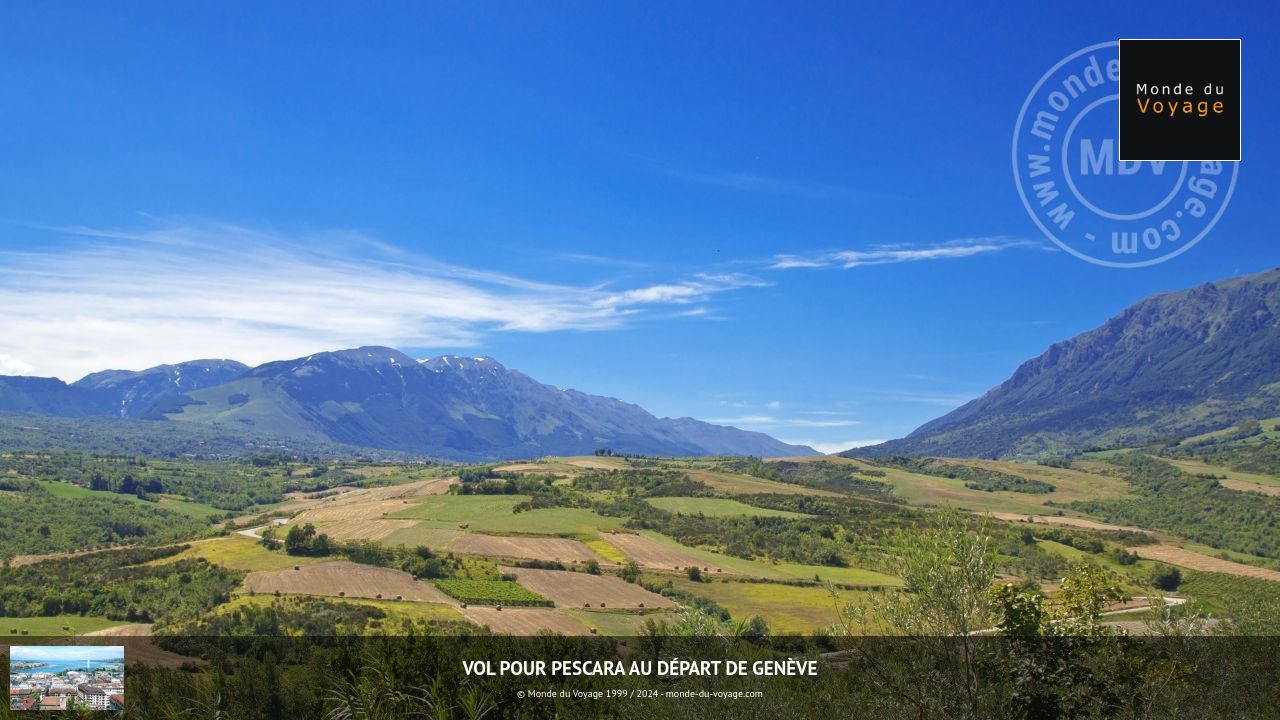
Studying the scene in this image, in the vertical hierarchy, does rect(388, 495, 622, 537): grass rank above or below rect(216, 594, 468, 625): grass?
above

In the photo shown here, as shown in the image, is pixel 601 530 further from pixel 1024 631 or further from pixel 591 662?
pixel 1024 631

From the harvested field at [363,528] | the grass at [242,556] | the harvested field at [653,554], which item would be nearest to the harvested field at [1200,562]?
the harvested field at [653,554]

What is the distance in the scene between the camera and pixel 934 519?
85.1 feet

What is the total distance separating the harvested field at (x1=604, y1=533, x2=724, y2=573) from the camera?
382ft

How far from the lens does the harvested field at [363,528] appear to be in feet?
451

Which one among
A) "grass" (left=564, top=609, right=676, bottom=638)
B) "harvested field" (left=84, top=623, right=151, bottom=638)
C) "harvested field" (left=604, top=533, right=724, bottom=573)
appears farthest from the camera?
"harvested field" (left=604, top=533, right=724, bottom=573)

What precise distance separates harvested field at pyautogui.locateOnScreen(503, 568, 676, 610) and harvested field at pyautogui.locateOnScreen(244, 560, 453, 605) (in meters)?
12.8

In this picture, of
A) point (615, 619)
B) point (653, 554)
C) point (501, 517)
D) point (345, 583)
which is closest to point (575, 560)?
point (653, 554)

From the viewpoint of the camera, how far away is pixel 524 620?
272ft

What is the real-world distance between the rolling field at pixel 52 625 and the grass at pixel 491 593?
125 ft

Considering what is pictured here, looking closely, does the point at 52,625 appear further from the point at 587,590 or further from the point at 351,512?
the point at 351,512

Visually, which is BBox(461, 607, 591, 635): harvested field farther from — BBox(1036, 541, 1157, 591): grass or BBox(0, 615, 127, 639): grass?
BBox(1036, 541, 1157, 591): grass

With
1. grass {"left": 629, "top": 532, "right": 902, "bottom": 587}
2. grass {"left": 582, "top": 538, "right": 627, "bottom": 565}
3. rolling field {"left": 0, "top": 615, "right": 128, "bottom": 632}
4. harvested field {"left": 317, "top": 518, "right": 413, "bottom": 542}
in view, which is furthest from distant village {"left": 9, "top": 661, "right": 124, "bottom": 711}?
harvested field {"left": 317, "top": 518, "right": 413, "bottom": 542}

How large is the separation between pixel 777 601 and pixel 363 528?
87.3 m
